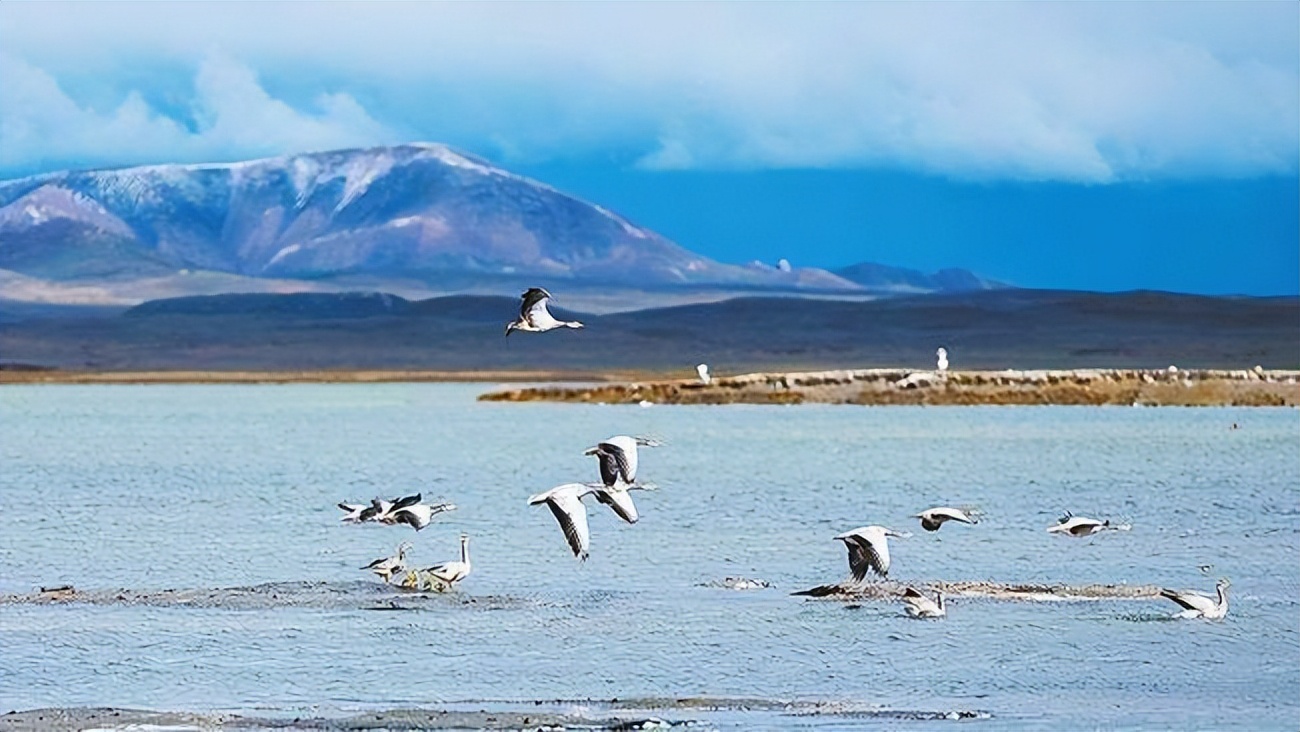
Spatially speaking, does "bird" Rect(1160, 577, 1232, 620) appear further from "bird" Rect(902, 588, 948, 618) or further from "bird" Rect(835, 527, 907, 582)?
"bird" Rect(835, 527, 907, 582)

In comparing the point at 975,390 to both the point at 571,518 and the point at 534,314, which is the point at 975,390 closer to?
the point at 534,314

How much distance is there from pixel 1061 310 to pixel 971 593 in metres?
119

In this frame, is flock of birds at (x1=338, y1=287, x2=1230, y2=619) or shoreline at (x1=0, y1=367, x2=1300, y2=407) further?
shoreline at (x1=0, y1=367, x2=1300, y2=407)

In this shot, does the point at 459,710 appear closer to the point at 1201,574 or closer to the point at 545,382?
the point at 1201,574

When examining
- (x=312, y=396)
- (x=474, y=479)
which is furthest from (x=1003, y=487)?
(x=312, y=396)

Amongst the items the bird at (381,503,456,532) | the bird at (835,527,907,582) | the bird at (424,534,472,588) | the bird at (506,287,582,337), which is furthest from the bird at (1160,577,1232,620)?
the bird at (381,503,456,532)

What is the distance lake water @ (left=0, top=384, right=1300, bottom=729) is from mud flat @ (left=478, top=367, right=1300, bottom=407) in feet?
56.7

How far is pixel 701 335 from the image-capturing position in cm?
12988

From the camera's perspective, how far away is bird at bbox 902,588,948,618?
686 inches

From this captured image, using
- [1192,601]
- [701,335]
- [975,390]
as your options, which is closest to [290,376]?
[701,335]

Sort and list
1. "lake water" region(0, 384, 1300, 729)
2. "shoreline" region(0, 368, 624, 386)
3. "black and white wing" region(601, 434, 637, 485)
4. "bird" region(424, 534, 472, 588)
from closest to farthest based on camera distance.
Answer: "lake water" region(0, 384, 1300, 729) → "black and white wing" region(601, 434, 637, 485) → "bird" region(424, 534, 472, 588) → "shoreline" region(0, 368, 624, 386)

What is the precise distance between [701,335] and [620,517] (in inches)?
4415

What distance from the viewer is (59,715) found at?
44.4ft

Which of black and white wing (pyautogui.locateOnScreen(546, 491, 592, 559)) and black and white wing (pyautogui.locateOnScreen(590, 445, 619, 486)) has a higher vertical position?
black and white wing (pyautogui.locateOnScreen(590, 445, 619, 486))
